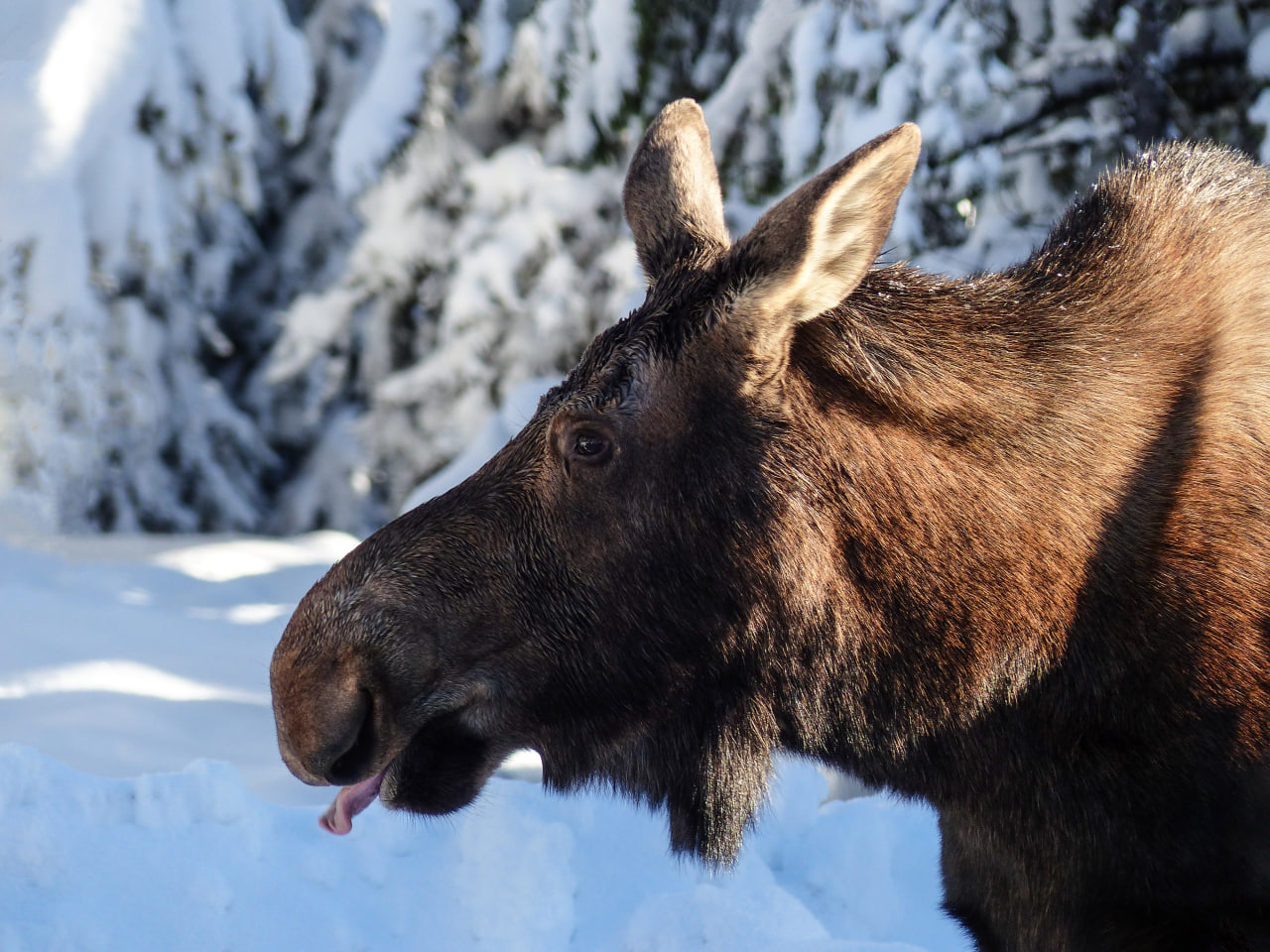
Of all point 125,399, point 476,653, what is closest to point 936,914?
point 476,653

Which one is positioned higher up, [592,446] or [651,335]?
[651,335]

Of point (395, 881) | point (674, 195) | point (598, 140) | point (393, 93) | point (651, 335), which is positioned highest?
point (674, 195)

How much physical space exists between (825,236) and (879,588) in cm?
55

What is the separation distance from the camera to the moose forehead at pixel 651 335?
78.6 inches

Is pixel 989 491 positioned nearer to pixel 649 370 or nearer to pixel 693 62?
pixel 649 370

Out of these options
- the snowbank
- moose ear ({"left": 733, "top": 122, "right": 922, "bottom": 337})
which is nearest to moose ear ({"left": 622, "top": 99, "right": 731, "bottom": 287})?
moose ear ({"left": 733, "top": 122, "right": 922, "bottom": 337})

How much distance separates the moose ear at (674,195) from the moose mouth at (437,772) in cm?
80

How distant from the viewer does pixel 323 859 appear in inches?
111

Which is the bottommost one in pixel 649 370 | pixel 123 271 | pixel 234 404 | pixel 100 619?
pixel 234 404

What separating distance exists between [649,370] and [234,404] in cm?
567

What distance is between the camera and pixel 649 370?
2.02 meters

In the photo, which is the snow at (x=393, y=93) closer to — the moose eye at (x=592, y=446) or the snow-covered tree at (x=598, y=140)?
the snow-covered tree at (x=598, y=140)

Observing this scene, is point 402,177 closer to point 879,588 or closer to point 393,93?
point 393,93

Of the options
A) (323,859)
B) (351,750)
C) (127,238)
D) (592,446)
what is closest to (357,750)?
(351,750)
